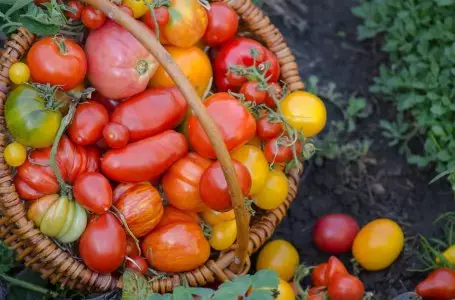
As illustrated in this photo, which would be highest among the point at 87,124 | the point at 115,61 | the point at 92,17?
the point at 92,17

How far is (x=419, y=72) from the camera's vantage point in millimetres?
2873

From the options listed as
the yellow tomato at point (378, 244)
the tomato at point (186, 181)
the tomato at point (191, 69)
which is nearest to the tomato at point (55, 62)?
the tomato at point (191, 69)

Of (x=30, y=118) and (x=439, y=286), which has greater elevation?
(x=30, y=118)

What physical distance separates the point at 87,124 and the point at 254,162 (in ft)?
1.65

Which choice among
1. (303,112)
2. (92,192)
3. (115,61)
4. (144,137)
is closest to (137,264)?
(92,192)

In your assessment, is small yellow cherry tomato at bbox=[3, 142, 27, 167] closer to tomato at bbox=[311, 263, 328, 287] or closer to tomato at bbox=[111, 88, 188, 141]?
tomato at bbox=[111, 88, 188, 141]

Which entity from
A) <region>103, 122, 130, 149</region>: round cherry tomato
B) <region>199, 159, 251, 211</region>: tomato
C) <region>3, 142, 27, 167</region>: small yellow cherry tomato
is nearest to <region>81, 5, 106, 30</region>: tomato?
<region>103, 122, 130, 149</region>: round cherry tomato

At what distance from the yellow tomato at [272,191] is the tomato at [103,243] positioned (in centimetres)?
45

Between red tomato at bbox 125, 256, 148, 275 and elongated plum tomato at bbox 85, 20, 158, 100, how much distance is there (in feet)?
1.57

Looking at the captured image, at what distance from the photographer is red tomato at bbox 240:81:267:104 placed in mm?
2252

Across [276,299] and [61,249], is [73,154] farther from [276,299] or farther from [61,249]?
[276,299]

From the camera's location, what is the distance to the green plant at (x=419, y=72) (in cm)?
275

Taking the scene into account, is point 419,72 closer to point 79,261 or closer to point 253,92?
point 253,92

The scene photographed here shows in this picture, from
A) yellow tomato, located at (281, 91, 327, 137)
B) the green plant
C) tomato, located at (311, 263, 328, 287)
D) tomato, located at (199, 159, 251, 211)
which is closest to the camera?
tomato, located at (199, 159, 251, 211)
